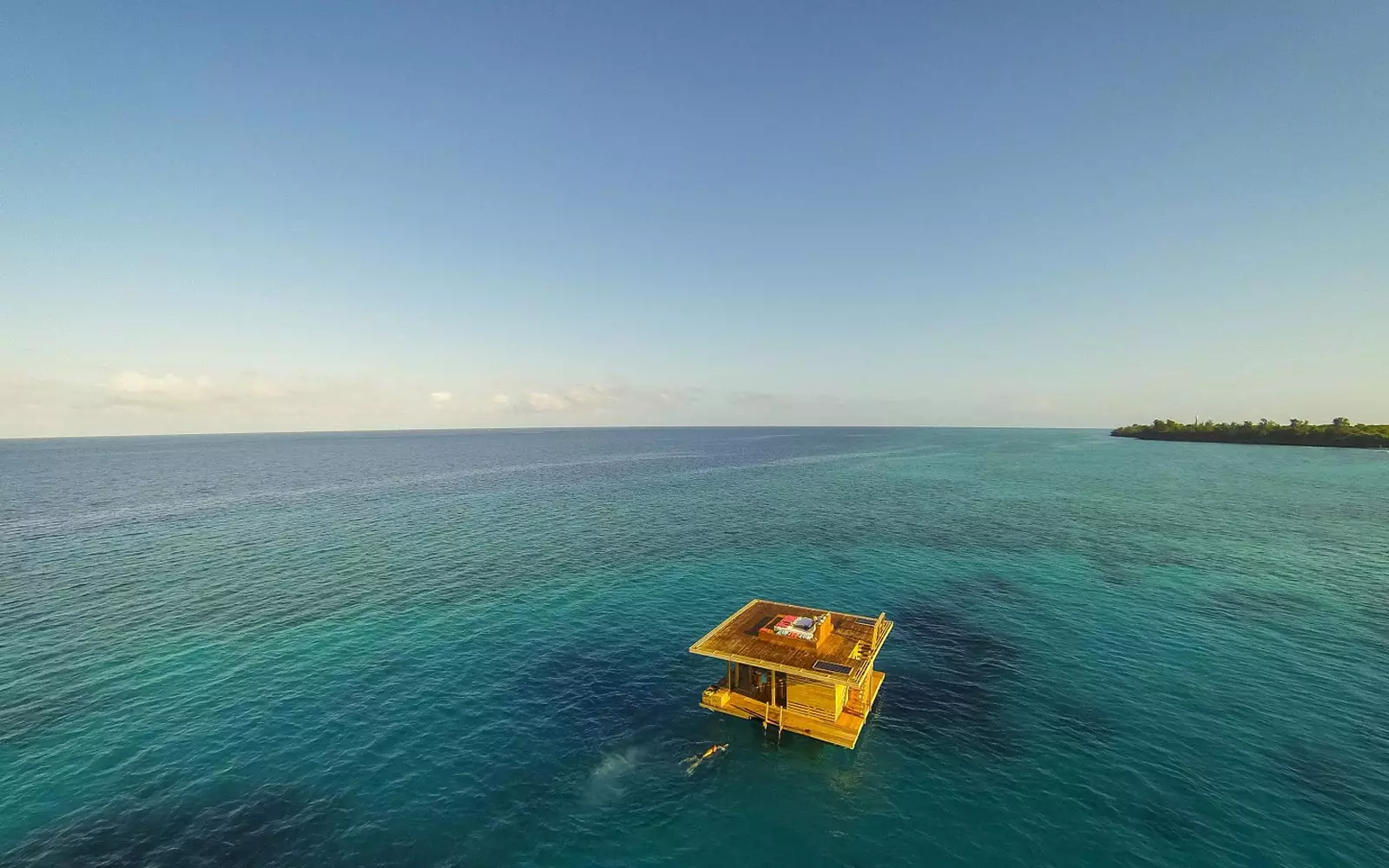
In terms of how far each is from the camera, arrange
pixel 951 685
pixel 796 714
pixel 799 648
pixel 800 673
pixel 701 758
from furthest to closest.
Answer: pixel 951 685 → pixel 799 648 → pixel 796 714 → pixel 800 673 → pixel 701 758

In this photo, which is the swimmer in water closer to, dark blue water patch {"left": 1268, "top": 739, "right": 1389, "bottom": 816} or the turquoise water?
the turquoise water

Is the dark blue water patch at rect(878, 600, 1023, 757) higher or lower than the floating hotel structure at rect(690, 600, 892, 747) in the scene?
lower

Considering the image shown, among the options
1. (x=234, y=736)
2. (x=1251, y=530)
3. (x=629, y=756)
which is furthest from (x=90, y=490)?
(x=1251, y=530)

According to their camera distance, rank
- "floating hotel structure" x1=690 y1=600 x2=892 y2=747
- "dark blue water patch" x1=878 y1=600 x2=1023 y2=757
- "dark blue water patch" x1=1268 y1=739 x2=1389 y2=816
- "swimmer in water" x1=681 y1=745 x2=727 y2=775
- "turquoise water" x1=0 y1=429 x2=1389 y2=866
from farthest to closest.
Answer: "dark blue water patch" x1=878 y1=600 x2=1023 y2=757
"floating hotel structure" x1=690 y1=600 x2=892 y2=747
"swimmer in water" x1=681 y1=745 x2=727 y2=775
"dark blue water patch" x1=1268 y1=739 x2=1389 y2=816
"turquoise water" x1=0 y1=429 x2=1389 y2=866

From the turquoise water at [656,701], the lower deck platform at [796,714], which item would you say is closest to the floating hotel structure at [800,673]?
the lower deck platform at [796,714]

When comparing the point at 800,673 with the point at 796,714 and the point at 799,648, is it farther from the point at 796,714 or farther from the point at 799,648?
the point at 796,714

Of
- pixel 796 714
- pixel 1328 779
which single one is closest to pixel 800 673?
pixel 796 714

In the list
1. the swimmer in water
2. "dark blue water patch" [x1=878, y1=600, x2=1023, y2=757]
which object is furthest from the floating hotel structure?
the swimmer in water
